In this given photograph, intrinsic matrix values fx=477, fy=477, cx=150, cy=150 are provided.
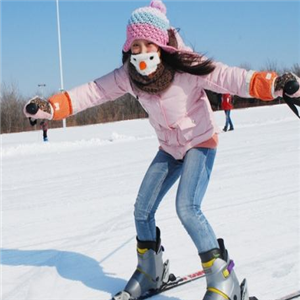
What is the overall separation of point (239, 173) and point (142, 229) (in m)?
4.28

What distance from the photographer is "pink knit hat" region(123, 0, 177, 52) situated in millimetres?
2615

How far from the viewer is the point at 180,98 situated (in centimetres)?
265

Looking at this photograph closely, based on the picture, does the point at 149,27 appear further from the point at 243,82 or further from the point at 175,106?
the point at 243,82

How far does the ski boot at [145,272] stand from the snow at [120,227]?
0.11 metres

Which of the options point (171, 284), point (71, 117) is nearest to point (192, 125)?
point (171, 284)

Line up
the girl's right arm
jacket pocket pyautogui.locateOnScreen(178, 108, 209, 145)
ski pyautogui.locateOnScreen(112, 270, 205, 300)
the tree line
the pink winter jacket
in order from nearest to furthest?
the pink winter jacket < jacket pocket pyautogui.locateOnScreen(178, 108, 209, 145) < the girl's right arm < ski pyautogui.locateOnScreen(112, 270, 205, 300) < the tree line

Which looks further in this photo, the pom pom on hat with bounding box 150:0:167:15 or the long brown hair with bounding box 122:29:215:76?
the pom pom on hat with bounding box 150:0:167:15

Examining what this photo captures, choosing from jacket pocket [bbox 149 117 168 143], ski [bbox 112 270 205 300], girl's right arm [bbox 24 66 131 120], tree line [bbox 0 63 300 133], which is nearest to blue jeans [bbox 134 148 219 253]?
jacket pocket [bbox 149 117 168 143]

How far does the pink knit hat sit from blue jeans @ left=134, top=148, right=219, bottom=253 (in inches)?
25.5

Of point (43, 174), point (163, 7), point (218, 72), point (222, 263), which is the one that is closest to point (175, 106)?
point (218, 72)

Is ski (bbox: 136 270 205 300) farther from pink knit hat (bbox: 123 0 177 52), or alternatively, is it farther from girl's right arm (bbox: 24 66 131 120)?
pink knit hat (bbox: 123 0 177 52)

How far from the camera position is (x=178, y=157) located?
9.34 ft

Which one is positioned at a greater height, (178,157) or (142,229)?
(178,157)

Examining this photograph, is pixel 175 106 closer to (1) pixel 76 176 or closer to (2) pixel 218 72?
(2) pixel 218 72
